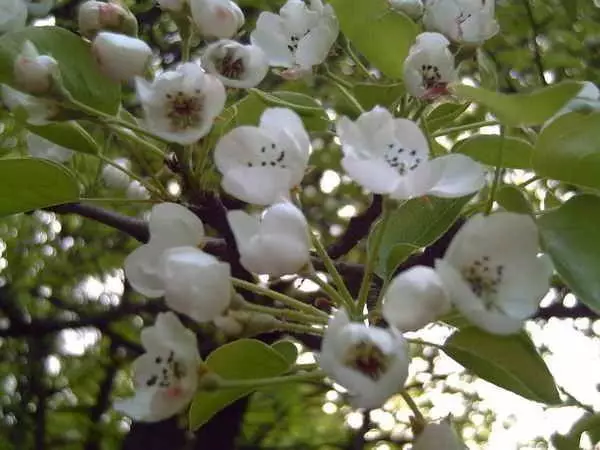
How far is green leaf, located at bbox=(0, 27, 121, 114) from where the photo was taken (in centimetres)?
73

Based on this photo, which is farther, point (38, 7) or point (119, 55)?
point (38, 7)

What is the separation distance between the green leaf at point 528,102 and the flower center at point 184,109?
201mm

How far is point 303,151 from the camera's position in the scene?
0.66m

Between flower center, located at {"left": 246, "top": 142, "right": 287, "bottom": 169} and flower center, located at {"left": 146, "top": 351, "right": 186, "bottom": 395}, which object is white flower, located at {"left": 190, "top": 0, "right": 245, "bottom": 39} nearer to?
flower center, located at {"left": 246, "top": 142, "right": 287, "bottom": 169}

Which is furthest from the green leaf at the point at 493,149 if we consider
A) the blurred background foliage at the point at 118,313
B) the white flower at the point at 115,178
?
the blurred background foliage at the point at 118,313

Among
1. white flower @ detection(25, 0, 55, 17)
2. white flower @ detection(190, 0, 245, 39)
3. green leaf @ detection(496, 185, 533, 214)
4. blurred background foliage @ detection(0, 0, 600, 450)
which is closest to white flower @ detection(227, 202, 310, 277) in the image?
green leaf @ detection(496, 185, 533, 214)

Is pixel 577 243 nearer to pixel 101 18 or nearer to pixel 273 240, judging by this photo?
pixel 273 240

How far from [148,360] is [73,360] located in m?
2.22

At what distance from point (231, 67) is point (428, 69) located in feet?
0.51

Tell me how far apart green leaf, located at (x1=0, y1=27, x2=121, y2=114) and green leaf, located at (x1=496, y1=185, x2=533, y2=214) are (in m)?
0.30

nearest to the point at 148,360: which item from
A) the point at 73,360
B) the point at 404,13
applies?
the point at 404,13

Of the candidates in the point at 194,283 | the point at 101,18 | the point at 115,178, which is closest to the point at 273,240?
the point at 194,283

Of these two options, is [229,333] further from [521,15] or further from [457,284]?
[521,15]

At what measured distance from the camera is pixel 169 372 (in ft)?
2.01
